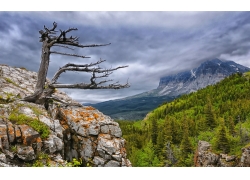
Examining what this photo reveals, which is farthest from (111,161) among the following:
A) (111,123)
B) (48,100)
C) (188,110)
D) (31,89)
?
(188,110)

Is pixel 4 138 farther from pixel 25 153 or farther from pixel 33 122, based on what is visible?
pixel 33 122

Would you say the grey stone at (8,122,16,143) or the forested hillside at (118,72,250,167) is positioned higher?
the grey stone at (8,122,16,143)

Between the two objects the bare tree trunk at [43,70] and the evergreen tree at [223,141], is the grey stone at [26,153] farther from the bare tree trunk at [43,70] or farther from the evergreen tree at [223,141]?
the evergreen tree at [223,141]

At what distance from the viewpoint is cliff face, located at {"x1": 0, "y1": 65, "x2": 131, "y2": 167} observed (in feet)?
20.6

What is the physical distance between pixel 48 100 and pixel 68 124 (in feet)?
8.34

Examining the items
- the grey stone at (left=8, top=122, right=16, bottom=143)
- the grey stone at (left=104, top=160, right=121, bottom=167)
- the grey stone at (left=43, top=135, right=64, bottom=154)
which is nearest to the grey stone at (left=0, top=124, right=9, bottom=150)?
the grey stone at (left=8, top=122, right=16, bottom=143)

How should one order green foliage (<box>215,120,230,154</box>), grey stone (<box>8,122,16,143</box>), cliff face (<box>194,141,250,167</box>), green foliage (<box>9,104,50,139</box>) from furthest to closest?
1. green foliage (<box>215,120,230,154</box>)
2. cliff face (<box>194,141,250,167</box>)
3. green foliage (<box>9,104,50,139</box>)
4. grey stone (<box>8,122,16,143</box>)

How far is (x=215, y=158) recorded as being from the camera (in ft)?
147

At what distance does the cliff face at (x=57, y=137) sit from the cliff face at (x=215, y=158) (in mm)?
33027

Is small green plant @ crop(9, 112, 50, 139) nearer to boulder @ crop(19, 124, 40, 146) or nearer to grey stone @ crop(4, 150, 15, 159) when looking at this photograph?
boulder @ crop(19, 124, 40, 146)

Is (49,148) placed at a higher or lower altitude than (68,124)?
lower

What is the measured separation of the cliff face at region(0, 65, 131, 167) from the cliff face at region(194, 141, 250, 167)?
33.0 metres

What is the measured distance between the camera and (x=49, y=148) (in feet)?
22.4

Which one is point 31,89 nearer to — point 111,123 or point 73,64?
point 73,64
